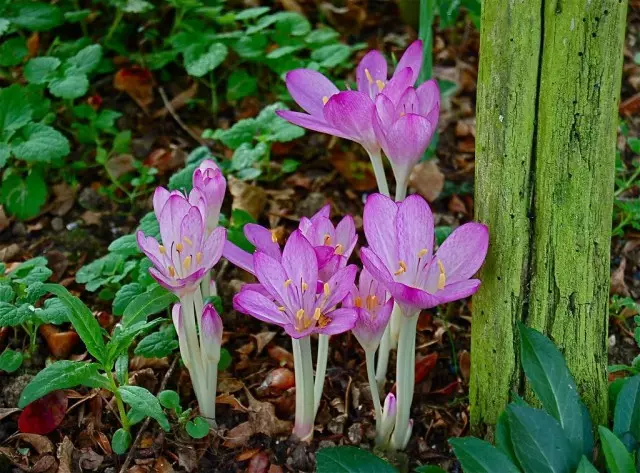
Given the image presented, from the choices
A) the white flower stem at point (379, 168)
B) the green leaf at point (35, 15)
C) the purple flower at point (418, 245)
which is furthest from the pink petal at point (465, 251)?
the green leaf at point (35, 15)

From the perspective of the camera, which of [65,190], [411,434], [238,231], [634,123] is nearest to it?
[411,434]

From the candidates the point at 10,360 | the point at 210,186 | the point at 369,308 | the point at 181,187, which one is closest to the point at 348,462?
the point at 369,308

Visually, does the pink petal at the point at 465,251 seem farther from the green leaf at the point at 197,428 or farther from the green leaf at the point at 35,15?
the green leaf at the point at 35,15

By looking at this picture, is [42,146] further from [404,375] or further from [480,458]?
[480,458]

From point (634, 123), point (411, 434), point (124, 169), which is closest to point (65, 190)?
point (124, 169)

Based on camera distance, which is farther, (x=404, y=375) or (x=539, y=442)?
(x=404, y=375)

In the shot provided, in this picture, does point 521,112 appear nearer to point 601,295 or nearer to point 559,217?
point 559,217
